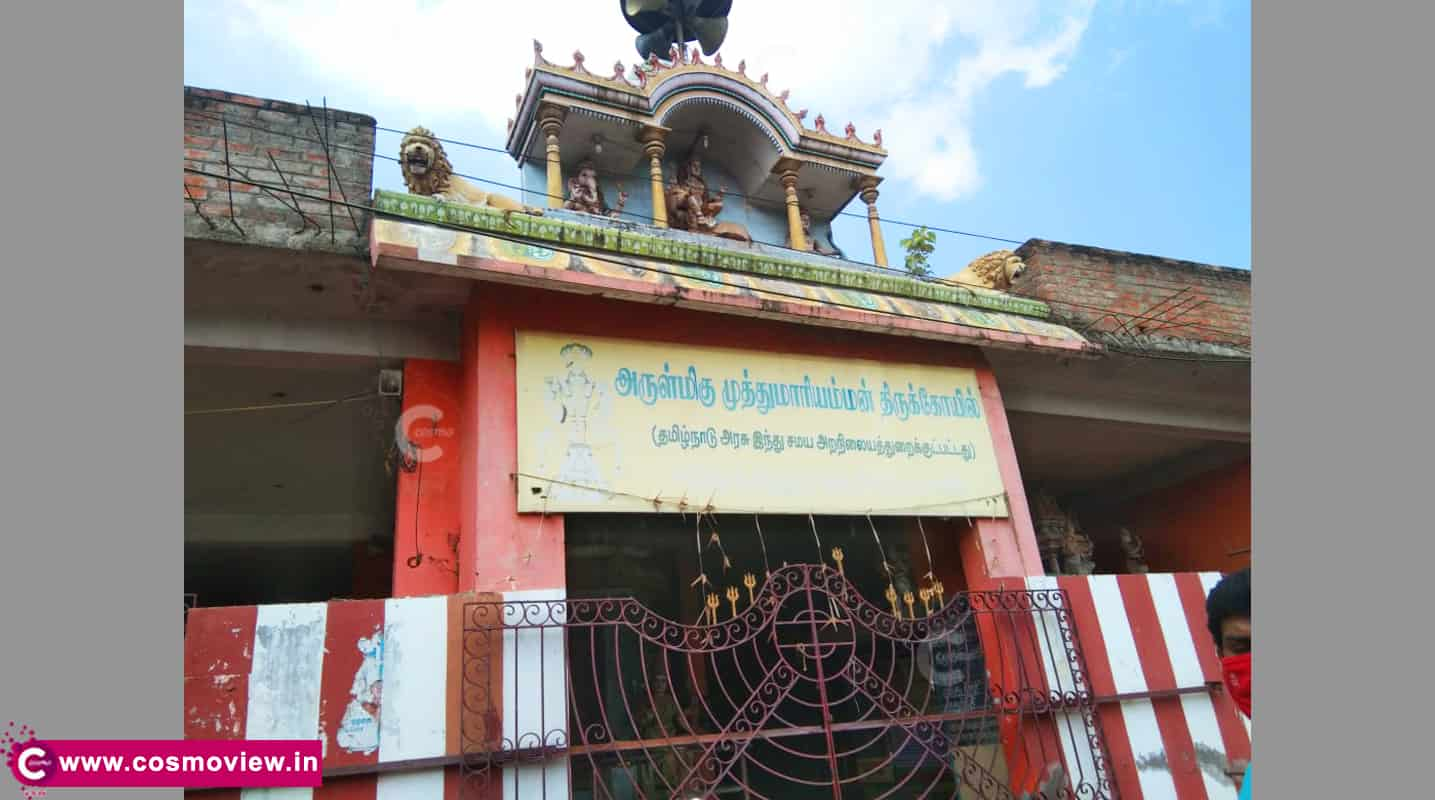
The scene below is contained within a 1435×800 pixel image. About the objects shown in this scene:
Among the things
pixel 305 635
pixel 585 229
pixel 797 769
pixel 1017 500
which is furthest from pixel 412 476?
pixel 797 769

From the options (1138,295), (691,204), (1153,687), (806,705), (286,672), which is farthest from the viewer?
(691,204)

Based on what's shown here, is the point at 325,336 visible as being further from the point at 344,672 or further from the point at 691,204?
the point at 691,204

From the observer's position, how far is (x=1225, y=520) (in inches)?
383

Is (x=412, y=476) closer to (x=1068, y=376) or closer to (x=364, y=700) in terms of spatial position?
(x=364, y=700)

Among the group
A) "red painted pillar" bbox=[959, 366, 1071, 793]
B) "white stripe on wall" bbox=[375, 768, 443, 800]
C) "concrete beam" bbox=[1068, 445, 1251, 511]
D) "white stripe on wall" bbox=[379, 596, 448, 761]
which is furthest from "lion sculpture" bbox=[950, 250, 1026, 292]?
"white stripe on wall" bbox=[375, 768, 443, 800]

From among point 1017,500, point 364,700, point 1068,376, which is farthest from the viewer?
point 1068,376

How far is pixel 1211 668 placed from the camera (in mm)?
5891

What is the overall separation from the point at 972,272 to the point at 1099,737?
4.45m

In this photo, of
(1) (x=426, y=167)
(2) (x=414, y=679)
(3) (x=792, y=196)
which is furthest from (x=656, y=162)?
(2) (x=414, y=679)

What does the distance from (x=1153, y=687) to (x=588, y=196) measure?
707 cm

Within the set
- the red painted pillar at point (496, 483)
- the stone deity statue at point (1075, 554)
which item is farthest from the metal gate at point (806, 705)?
the stone deity statue at point (1075, 554)

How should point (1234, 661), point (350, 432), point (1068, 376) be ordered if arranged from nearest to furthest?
1. point (1234, 661)
2. point (350, 432)
3. point (1068, 376)

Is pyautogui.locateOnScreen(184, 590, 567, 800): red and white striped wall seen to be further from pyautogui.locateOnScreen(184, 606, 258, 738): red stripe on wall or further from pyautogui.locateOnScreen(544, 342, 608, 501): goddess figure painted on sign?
pyautogui.locateOnScreen(544, 342, 608, 501): goddess figure painted on sign

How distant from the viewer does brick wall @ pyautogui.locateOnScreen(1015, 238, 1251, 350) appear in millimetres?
7684
